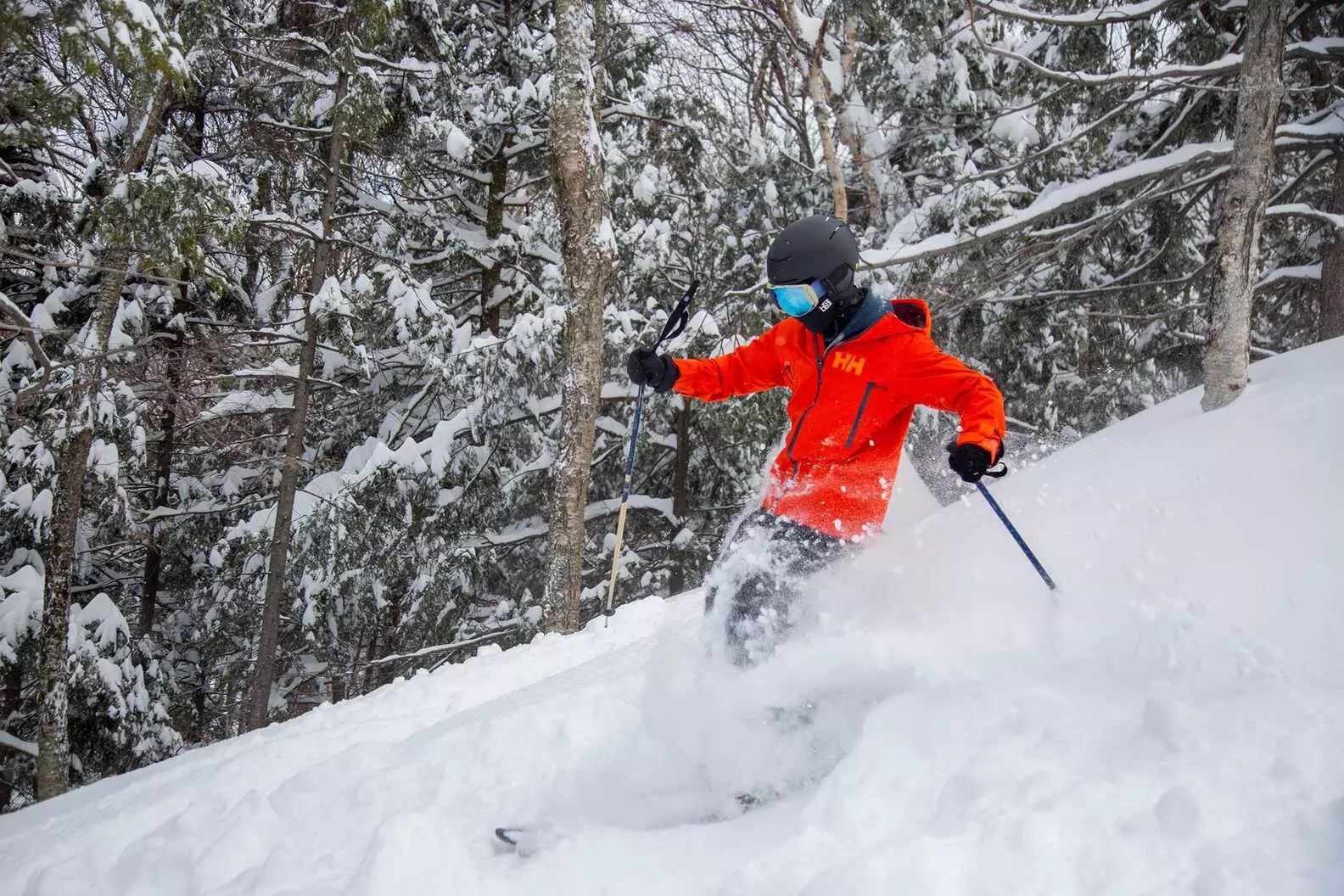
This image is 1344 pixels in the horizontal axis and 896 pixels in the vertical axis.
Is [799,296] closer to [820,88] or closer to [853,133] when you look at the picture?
[820,88]

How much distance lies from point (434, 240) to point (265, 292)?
302cm

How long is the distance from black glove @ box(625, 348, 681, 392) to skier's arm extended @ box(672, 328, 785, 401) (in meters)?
0.05

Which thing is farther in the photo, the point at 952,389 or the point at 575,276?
the point at 575,276

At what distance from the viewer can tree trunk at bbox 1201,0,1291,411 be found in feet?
16.5

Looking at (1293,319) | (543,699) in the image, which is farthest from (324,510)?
(1293,319)

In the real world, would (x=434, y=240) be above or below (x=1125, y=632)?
above

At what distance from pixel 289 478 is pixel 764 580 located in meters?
8.48

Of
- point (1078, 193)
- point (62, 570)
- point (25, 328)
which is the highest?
point (1078, 193)

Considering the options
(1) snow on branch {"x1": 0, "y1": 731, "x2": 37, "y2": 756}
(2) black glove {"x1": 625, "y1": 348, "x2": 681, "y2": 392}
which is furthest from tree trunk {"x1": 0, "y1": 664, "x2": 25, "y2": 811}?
(2) black glove {"x1": 625, "y1": 348, "x2": 681, "y2": 392}

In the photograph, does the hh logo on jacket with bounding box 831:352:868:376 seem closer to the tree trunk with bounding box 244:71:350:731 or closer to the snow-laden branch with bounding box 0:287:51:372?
the snow-laden branch with bounding box 0:287:51:372

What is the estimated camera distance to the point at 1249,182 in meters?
5.08

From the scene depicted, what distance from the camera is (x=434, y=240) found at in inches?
449

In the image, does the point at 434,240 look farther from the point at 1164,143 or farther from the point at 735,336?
the point at 1164,143

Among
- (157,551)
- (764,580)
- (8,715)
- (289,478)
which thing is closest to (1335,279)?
(764,580)
